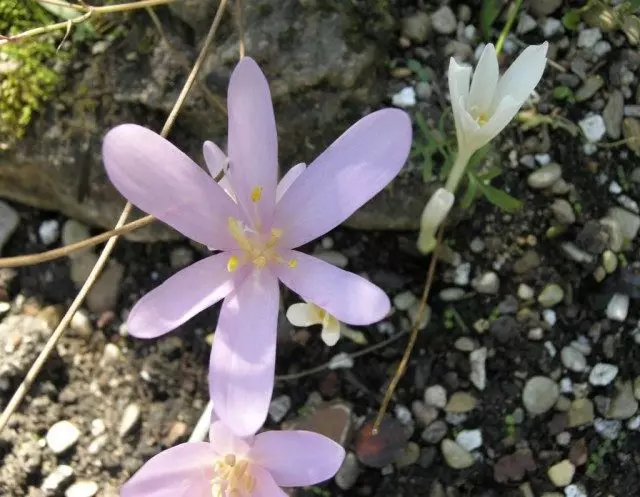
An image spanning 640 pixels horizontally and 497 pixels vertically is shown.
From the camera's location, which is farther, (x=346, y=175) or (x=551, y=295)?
(x=551, y=295)

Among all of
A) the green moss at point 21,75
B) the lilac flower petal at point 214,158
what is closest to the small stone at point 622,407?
the lilac flower petal at point 214,158

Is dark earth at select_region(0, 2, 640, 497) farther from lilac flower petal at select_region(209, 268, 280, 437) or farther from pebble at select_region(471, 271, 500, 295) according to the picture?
lilac flower petal at select_region(209, 268, 280, 437)

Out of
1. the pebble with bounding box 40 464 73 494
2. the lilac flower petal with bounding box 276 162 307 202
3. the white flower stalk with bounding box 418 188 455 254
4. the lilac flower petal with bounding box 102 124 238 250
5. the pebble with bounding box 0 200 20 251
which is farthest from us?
the pebble with bounding box 0 200 20 251

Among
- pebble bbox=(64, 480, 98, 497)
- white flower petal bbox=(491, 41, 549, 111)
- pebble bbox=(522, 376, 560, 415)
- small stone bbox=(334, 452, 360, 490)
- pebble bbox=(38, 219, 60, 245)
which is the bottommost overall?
small stone bbox=(334, 452, 360, 490)

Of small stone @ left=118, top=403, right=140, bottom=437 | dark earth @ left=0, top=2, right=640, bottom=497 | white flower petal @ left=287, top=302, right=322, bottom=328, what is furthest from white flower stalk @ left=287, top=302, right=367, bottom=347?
small stone @ left=118, top=403, right=140, bottom=437

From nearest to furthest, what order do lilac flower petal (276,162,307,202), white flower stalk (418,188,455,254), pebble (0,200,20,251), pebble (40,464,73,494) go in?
1. lilac flower petal (276,162,307,202)
2. white flower stalk (418,188,455,254)
3. pebble (40,464,73,494)
4. pebble (0,200,20,251)

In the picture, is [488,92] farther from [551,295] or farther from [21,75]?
[21,75]

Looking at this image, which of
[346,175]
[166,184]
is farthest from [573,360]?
[166,184]
